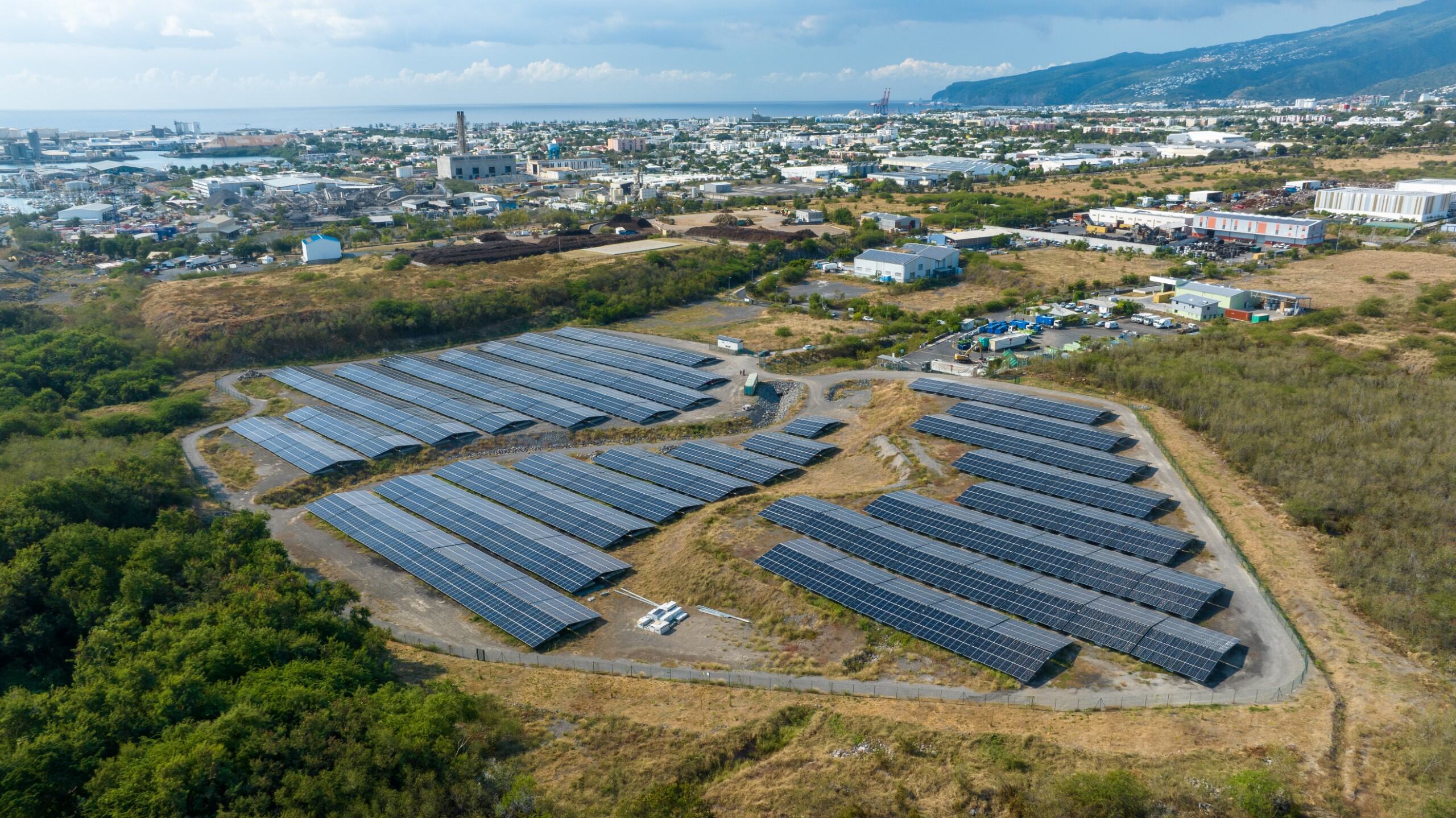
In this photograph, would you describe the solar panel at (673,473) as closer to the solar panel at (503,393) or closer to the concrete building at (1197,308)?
the solar panel at (503,393)

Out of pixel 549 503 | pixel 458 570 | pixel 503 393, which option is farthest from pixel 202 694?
pixel 503 393

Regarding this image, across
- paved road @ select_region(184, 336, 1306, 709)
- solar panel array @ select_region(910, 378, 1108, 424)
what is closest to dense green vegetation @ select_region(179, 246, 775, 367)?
paved road @ select_region(184, 336, 1306, 709)

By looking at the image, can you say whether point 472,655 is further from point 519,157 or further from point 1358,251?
point 519,157

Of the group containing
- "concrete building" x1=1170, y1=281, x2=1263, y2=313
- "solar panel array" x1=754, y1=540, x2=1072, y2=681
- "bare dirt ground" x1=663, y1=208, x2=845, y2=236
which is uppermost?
"bare dirt ground" x1=663, y1=208, x2=845, y2=236

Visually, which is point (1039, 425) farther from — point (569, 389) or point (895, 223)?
point (895, 223)

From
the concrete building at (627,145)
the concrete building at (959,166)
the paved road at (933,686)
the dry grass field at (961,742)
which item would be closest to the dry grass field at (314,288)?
the paved road at (933,686)

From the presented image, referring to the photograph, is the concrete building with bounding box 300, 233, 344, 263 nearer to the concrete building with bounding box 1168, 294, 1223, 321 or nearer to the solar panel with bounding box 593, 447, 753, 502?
the solar panel with bounding box 593, 447, 753, 502
